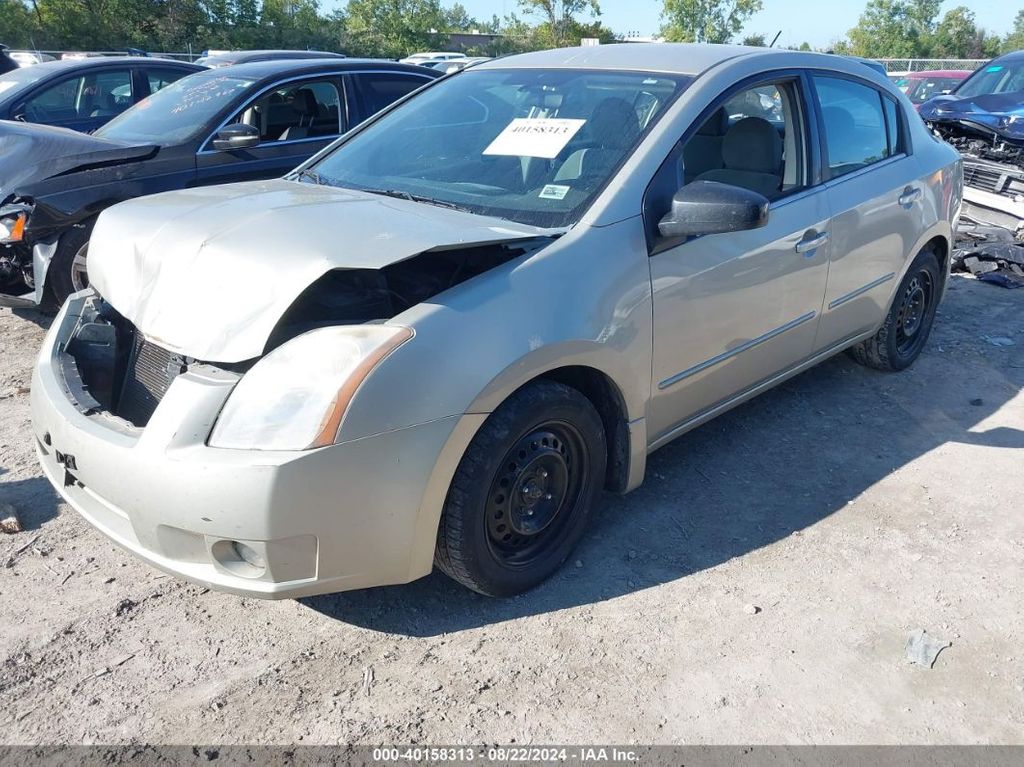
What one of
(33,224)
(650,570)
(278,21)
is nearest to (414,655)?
(650,570)

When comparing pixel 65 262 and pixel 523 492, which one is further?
pixel 65 262

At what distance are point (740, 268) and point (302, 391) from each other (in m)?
1.87

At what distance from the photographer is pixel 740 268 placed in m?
3.34

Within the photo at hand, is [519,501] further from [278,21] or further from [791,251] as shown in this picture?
[278,21]

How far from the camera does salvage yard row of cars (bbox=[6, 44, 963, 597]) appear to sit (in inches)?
91.2

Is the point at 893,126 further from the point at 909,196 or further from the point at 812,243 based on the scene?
the point at 812,243

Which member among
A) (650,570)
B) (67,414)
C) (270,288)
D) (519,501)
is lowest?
(650,570)

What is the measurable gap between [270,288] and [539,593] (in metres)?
1.38

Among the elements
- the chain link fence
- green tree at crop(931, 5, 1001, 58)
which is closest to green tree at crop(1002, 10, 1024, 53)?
green tree at crop(931, 5, 1001, 58)

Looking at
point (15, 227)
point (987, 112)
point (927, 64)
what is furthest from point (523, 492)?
point (927, 64)

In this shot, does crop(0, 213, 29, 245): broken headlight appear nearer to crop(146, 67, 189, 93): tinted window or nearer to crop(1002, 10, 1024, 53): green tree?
crop(146, 67, 189, 93): tinted window

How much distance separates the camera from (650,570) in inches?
122

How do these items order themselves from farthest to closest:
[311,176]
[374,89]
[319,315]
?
[374,89] → [311,176] → [319,315]

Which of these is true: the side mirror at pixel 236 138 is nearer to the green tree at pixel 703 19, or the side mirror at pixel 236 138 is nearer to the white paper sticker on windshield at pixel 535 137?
the white paper sticker on windshield at pixel 535 137
